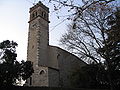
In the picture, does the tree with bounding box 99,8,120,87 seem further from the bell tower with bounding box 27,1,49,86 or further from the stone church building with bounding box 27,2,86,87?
the bell tower with bounding box 27,1,49,86

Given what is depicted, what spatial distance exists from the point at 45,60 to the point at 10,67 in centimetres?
951

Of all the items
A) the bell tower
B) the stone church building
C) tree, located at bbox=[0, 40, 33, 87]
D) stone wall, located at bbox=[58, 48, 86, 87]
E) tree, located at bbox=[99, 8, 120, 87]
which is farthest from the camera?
stone wall, located at bbox=[58, 48, 86, 87]

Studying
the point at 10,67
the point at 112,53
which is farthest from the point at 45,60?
the point at 112,53

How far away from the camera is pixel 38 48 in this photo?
3084 cm

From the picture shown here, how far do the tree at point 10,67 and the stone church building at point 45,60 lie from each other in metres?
3.00

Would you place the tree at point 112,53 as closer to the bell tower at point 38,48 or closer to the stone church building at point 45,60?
the stone church building at point 45,60

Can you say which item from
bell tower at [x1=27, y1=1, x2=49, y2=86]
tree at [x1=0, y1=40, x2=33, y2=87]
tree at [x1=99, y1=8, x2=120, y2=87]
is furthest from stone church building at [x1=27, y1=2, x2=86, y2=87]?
tree at [x1=99, y1=8, x2=120, y2=87]

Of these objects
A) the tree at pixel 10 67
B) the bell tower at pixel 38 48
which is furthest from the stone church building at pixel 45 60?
the tree at pixel 10 67

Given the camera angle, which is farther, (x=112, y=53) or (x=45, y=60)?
(x=45, y=60)

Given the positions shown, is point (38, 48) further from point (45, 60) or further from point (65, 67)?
point (65, 67)

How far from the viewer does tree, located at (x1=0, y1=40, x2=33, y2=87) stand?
2198 cm

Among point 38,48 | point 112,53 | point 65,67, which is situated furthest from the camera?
point 65,67

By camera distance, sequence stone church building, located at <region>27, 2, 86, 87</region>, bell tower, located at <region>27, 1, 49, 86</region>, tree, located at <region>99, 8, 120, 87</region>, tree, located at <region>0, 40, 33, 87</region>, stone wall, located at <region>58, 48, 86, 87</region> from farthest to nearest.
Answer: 1. stone wall, located at <region>58, 48, 86, 87</region>
2. bell tower, located at <region>27, 1, 49, 86</region>
3. stone church building, located at <region>27, 2, 86, 87</region>
4. tree, located at <region>0, 40, 33, 87</region>
5. tree, located at <region>99, 8, 120, 87</region>

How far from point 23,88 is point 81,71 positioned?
8.82 m
